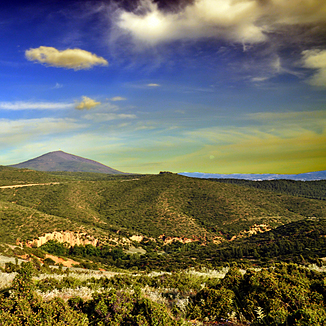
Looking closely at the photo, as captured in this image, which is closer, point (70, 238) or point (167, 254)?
point (70, 238)

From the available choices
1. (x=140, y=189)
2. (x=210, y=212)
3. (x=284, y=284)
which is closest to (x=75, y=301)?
(x=284, y=284)

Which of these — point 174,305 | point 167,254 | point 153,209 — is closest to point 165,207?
point 153,209

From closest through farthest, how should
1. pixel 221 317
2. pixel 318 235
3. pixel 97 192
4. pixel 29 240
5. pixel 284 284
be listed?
pixel 221 317 → pixel 284 284 → pixel 29 240 → pixel 318 235 → pixel 97 192

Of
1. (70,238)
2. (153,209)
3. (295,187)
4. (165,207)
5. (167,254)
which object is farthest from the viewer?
(295,187)

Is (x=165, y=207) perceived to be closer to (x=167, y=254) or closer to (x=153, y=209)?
(x=153, y=209)

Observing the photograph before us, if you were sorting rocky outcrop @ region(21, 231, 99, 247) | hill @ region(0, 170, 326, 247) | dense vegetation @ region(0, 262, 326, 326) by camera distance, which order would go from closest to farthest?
dense vegetation @ region(0, 262, 326, 326) → rocky outcrop @ region(21, 231, 99, 247) → hill @ region(0, 170, 326, 247)

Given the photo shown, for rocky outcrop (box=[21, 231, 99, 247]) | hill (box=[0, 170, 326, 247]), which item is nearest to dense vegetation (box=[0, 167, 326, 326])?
hill (box=[0, 170, 326, 247])

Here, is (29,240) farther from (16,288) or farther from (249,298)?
(249,298)

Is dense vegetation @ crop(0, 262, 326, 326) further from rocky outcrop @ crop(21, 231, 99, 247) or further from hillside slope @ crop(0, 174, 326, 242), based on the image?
hillside slope @ crop(0, 174, 326, 242)
